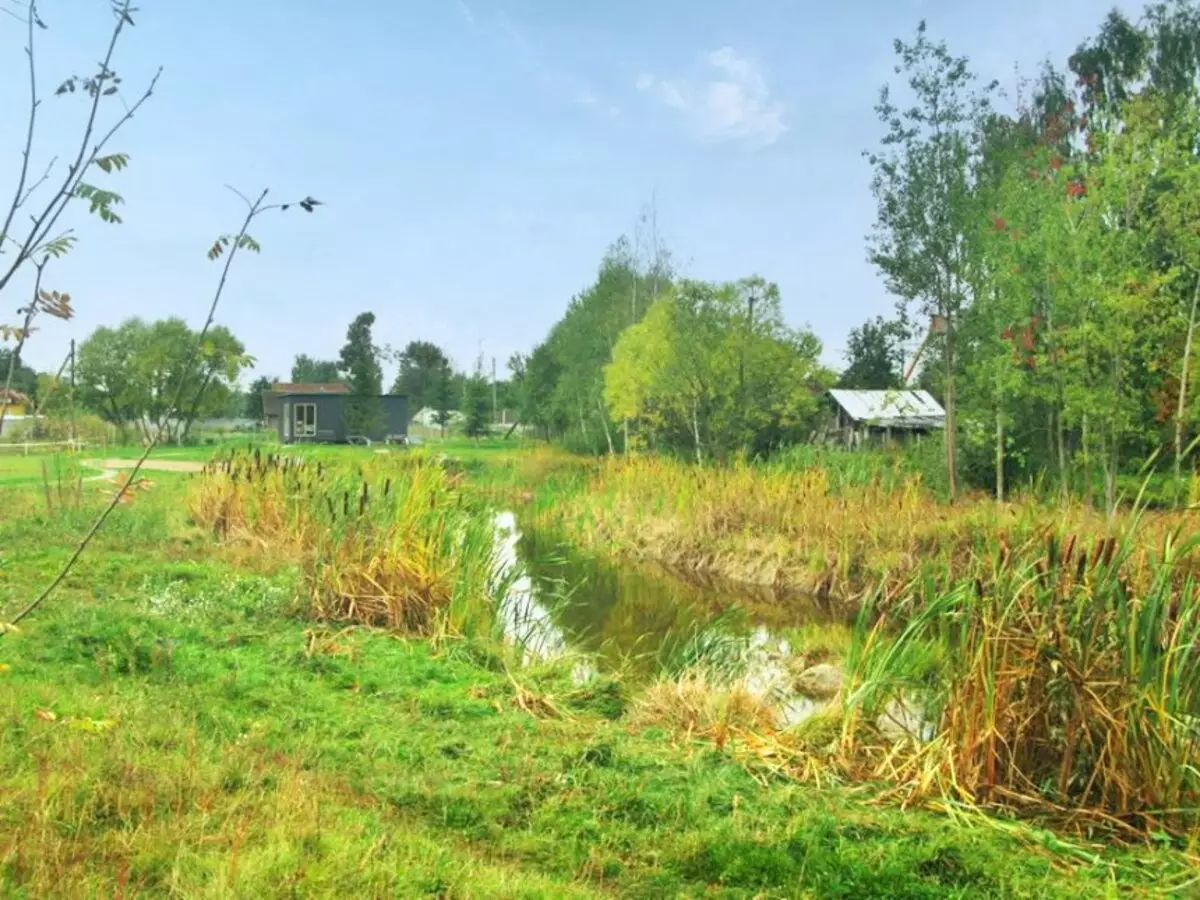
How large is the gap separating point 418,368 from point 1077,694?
74.2 m

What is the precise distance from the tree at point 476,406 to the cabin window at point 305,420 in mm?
7794

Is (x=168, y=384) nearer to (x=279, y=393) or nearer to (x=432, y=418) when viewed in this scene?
(x=279, y=393)

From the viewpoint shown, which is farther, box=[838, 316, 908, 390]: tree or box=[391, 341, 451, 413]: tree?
Result: box=[391, 341, 451, 413]: tree

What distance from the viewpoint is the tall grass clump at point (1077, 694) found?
3.98 m

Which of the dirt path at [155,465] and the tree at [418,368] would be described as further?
the tree at [418,368]

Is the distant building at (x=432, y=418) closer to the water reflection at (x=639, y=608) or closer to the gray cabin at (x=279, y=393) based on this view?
the gray cabin at (x=279, y=393)

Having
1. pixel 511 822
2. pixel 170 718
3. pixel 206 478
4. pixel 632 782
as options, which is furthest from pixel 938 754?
A: pixel 206 478

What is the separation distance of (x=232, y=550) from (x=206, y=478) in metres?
2.63

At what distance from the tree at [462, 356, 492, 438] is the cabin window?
779 cm

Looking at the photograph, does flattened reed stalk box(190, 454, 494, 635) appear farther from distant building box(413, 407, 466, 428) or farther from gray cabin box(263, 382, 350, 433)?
distant building box(413, 407, 466, 428)

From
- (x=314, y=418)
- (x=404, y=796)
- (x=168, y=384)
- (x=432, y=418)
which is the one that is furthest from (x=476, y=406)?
(x=404, y=796)

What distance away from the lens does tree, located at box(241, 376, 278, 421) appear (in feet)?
182

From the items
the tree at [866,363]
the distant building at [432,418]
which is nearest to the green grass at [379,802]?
the tree at [866,363]

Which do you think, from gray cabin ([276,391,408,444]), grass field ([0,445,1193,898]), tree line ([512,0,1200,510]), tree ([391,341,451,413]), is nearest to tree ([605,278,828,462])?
tree line ([512,0,1200,510])
